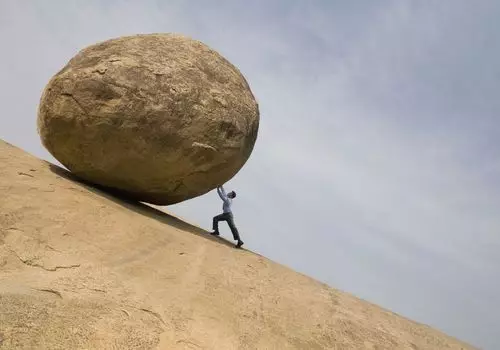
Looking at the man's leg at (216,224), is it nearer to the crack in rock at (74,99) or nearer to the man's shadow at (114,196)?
the man's shadow at (114,196)

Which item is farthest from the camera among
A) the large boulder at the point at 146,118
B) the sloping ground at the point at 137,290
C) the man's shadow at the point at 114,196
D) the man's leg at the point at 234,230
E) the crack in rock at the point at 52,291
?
the man's leg at the point at 234,230

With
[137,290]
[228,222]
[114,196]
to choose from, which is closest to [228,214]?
[228,222]

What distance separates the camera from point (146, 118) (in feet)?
22.6

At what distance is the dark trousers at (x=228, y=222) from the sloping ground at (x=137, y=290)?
0.96m

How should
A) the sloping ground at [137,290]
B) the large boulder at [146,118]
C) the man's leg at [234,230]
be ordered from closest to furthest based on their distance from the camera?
the sloping ground at [137,290] < the large boulder at [146,118] < the man's leg at [234,230]

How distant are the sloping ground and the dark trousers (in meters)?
0.96

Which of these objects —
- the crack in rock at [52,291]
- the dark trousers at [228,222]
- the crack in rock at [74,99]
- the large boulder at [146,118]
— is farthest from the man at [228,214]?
the crack in rock at [52,291]

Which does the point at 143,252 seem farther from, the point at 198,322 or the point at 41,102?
the point at 41,102

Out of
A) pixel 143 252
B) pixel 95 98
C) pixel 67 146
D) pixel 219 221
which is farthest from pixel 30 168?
pixel 219 221

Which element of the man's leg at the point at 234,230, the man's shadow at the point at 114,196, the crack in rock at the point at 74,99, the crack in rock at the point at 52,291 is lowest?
the crack in rock at the point at 52,291

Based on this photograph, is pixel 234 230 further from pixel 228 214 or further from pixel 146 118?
pixel 146 118

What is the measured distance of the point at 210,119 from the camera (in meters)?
7.20

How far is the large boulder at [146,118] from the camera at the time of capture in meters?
6.94

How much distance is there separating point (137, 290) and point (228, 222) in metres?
3.76
